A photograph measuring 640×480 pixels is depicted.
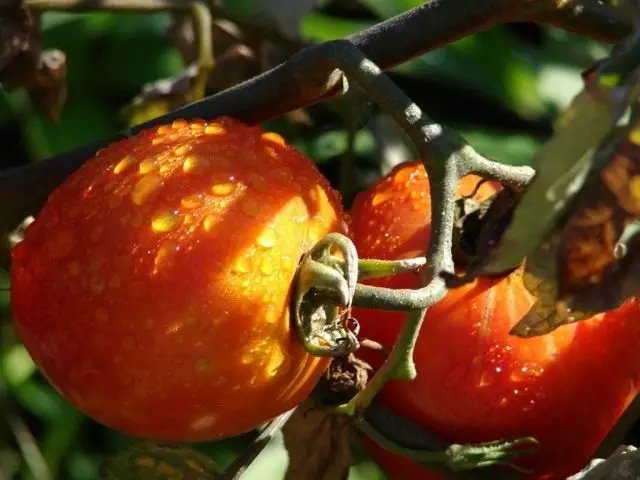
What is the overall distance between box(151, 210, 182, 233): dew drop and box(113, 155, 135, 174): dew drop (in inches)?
2.1

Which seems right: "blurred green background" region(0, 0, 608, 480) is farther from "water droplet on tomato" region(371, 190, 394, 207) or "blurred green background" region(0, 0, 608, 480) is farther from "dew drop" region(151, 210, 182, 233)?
"dew drop" region(151, 210, 182, 233)

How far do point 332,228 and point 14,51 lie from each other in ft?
1.61

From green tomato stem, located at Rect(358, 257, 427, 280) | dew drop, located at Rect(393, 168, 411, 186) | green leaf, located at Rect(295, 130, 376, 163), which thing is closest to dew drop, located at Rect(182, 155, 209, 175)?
green tomato stem, located at Rect(358, 257, 427, 280)

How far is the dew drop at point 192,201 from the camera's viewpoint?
28.9 inches

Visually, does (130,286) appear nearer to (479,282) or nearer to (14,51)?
(479,282)

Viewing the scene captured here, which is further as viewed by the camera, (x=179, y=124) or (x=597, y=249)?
(x=179, y=124)

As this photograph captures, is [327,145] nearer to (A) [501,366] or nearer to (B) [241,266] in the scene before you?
(A) [501,366]

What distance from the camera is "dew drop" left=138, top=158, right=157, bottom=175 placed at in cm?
75

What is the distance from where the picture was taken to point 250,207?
738 millimetres

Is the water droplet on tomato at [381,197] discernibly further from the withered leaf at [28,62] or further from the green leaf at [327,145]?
the green leaf at [327,145]

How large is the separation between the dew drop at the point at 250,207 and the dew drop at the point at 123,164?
0.09m

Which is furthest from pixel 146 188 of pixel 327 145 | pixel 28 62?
pixel 327 145

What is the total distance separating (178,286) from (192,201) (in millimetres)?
58

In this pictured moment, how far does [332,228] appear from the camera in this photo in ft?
2.53
